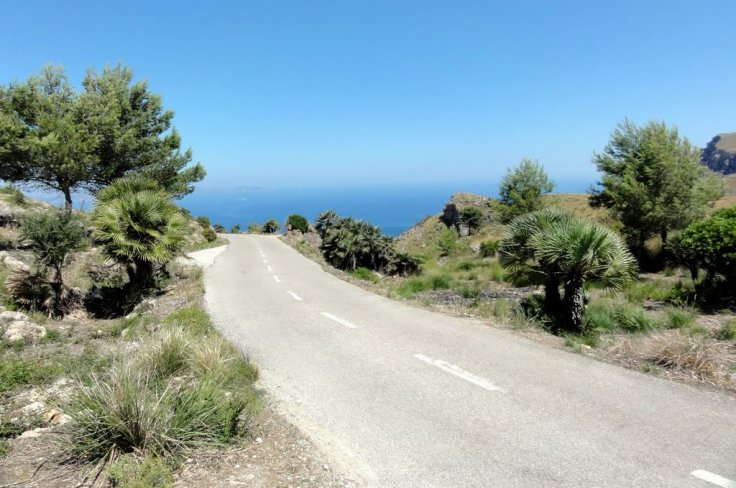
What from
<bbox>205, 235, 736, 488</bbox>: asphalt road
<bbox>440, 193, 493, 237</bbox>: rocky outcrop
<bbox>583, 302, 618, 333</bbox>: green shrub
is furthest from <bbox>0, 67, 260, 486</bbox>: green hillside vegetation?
<bbox>440, 193, 493, 237</bbox>: rocky outcrop

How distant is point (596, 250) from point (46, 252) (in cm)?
1424

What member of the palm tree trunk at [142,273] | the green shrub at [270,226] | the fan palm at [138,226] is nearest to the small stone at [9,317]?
the fan palm at [138,226]

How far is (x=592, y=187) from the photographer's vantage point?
32156mm

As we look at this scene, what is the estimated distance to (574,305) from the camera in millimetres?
10219

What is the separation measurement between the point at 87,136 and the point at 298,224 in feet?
86.0

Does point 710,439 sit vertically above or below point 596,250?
below

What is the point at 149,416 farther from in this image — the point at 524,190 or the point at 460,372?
the point at 524,190

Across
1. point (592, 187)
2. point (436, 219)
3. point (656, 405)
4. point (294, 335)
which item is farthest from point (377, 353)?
point (436, 219)

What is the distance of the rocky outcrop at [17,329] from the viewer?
9656 millimetres

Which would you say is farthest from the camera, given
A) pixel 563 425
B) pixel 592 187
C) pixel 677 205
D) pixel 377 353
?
pixel 592 187

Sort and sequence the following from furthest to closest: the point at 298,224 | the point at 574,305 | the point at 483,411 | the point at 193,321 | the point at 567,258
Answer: the point at 298,224
the point at 574,305
the point at 193,321
the point at 567,258
the point at 483,411

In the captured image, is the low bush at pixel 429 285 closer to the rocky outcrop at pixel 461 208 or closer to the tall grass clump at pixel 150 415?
the tall grass clump at pixel 150 415

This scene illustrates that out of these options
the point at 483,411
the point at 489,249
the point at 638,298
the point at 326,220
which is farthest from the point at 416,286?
the point at 326,220

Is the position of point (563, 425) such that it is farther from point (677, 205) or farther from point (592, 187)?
point (592, 187)
